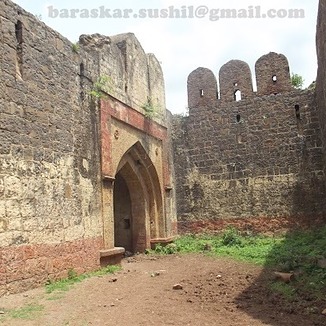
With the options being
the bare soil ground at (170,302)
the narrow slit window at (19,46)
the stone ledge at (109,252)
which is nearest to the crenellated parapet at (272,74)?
the bare soil ground at (170,302)

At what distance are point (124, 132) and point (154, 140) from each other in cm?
189

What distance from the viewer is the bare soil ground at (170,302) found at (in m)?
4.13

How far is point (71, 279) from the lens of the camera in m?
6.41

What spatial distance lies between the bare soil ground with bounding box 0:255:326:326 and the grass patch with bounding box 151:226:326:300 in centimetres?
40

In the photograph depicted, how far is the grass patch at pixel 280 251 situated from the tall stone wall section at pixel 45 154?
10.6ft

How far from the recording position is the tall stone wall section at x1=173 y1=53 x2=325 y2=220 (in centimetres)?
1085

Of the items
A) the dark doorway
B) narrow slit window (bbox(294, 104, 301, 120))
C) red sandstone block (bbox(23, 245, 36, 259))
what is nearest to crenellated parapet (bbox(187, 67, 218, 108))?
narrow slit window (bbox(294, 104, 301, 120))

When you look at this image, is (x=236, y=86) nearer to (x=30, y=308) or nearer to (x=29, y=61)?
(x=29, y=61)

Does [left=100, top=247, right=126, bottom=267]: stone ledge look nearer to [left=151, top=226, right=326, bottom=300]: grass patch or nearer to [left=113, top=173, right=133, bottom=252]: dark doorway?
[left=151, top=226, right=326, bottom=300]: grass patch

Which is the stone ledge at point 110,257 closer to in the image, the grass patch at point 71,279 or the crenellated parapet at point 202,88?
the grass patch at point 71,279

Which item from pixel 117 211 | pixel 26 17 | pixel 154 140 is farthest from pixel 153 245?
pixel 26 17

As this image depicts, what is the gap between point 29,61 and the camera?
6.22 meters

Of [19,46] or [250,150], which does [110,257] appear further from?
[250,150]

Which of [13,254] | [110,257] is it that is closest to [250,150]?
[110,257]
